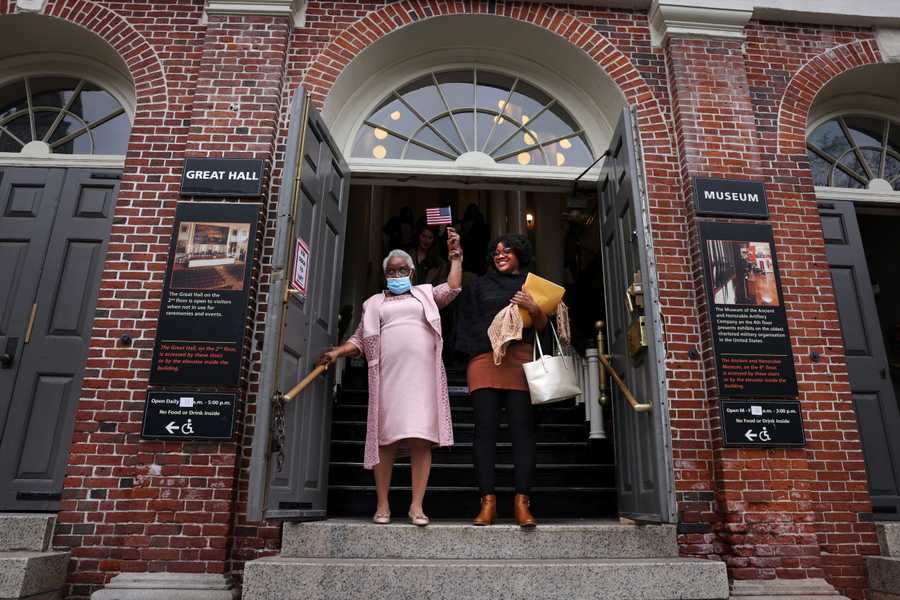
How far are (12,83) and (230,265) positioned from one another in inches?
137

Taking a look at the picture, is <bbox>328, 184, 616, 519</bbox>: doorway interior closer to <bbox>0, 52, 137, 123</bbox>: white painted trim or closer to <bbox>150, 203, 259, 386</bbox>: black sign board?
<bbox>150, 203, 259, 386</bbox>: black sign board

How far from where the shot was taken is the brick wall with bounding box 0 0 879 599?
4367 mm

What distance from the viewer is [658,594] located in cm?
346

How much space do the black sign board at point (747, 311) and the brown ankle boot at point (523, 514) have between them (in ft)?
5.75

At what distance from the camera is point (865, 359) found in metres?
5.60

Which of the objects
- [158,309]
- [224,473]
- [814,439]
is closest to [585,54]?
[814,439]

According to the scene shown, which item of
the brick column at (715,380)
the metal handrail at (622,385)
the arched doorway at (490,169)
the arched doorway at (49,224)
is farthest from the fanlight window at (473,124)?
the arched doorway at (49,224)

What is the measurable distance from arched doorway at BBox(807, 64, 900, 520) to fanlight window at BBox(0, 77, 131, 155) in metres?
6.62

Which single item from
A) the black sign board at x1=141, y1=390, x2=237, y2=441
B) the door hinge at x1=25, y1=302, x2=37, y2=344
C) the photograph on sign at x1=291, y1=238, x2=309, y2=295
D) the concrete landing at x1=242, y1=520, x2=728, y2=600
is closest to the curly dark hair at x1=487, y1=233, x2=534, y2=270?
the photograph on sign at x1=291, y1=238, x2=309, y2=295

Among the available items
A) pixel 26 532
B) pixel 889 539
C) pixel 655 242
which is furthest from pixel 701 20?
pixel 26 532

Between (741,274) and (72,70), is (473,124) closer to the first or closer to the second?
(741,274)

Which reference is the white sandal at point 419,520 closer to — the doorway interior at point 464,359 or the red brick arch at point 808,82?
the doorway interior at point 464,359

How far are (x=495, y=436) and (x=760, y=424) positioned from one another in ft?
6.58

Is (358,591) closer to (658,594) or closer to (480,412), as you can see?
(480,412)
